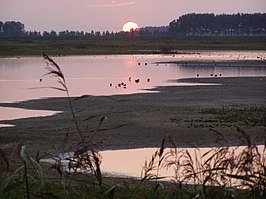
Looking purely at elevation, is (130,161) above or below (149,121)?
above

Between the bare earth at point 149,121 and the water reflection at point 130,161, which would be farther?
the bare earth at point 149,121

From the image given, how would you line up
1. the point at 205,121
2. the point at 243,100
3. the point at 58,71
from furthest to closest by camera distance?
the point at 243,100 < the point at 205,121 < the point at 58,71

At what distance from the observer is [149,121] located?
22.9m

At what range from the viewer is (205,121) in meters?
22.4

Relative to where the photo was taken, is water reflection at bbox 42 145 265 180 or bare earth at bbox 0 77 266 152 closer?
water reflection at bbox 42 145 265 180

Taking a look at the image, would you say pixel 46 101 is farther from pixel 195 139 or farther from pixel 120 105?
pixel 195 139

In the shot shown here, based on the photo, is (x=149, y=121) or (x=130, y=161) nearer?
(x=130, y=161)

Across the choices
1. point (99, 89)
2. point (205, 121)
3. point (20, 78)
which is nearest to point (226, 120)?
point (205, 121)

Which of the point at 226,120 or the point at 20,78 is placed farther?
the point at 20,78

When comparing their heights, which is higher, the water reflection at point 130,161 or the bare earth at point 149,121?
the water reflection at point 130,161

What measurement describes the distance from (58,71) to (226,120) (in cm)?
1872

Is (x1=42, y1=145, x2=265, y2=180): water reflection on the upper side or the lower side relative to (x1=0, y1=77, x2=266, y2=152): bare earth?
upper

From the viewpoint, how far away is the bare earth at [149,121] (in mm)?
18875

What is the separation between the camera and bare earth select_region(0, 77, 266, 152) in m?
18.9
